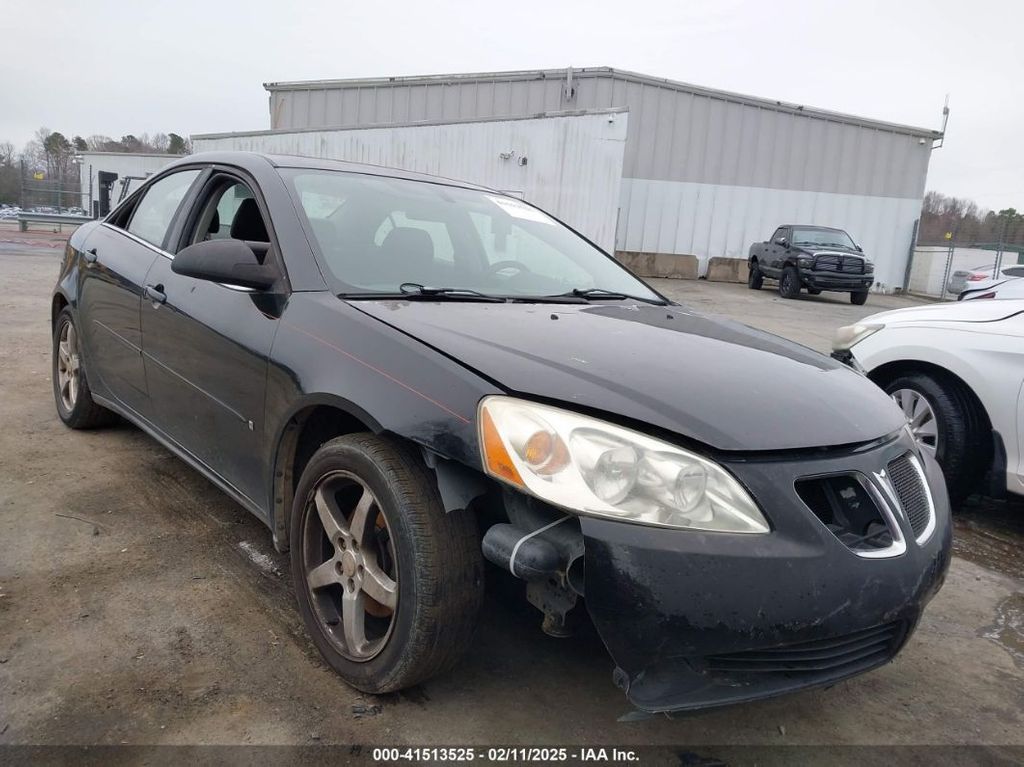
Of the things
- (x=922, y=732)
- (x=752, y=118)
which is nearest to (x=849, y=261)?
(x=752, y=118)

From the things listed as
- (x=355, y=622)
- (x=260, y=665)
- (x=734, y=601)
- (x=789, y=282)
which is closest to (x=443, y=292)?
(x=355, y=622)

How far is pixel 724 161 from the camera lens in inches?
905

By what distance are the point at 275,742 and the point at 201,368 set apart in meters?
1.37

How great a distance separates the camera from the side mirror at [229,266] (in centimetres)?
241

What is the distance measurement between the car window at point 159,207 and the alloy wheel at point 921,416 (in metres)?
3.59

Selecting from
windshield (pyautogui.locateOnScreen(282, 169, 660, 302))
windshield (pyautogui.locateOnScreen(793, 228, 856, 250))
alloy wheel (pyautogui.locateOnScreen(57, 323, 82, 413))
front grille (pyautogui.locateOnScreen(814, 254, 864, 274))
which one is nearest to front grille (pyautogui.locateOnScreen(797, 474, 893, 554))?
windshield (pyautogui.locateOnScreen(282, 169, 660, 302))

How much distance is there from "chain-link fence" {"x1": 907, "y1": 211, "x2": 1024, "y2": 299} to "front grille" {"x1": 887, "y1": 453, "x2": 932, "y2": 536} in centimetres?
2316

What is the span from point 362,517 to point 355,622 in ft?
1.02

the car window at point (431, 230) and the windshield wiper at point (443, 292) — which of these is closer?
the windshield wiper at point (443, 292)

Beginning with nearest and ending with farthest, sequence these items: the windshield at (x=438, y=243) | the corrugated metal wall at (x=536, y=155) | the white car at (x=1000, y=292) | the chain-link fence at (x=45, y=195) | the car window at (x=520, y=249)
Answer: the windshield at (x=438, y=243) < the car window at (x=520, y=249) < the white car at (x=1000, y=292) < the corrugated metal wall at (x=536, y=155) < the chain-link fence at (x=45, y=195)

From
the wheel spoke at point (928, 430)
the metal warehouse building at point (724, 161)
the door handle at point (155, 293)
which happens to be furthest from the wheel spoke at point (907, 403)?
the metal warehouse building at point (724, 161)

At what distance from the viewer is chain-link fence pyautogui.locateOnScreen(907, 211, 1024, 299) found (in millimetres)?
22922

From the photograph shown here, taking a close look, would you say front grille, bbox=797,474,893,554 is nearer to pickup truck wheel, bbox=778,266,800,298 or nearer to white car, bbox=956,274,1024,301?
white car, bbox=956,274,1024,301

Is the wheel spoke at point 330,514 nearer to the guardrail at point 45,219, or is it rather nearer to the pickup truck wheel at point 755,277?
the pickup truck wheel at point 755,277
